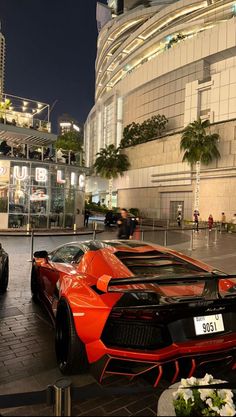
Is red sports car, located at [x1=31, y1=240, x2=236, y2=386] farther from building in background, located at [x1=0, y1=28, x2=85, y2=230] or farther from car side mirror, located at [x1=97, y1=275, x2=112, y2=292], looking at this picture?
building in background, located at [x1=0, y1=28, x2=85, y2=230]

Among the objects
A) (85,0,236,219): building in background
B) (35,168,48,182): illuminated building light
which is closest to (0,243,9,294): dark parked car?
(35,168,48,182): illuminated building light

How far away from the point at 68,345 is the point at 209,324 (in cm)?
140

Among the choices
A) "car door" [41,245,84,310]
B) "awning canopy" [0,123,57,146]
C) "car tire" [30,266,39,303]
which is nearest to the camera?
"car door" [41,245,84,310]

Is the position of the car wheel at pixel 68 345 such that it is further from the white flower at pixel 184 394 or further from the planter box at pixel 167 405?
the white flower at pixel 184 394

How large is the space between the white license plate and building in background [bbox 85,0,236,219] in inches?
1417

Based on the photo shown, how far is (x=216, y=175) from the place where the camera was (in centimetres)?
3844

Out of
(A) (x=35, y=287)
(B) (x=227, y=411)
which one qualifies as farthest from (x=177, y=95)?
(B) (x=227, y=411)

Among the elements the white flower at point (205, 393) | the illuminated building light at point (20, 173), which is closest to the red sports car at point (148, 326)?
the white flower at point (205, 393)

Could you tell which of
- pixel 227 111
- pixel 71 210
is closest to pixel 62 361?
pixel 71 210

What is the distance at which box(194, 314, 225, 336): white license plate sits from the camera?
9.53ft

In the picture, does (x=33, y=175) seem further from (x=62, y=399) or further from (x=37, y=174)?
(x=62, y=399)

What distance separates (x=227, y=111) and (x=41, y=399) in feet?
140

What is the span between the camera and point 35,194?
22719 millimetres

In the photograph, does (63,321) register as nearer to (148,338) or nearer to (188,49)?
(148,338)
